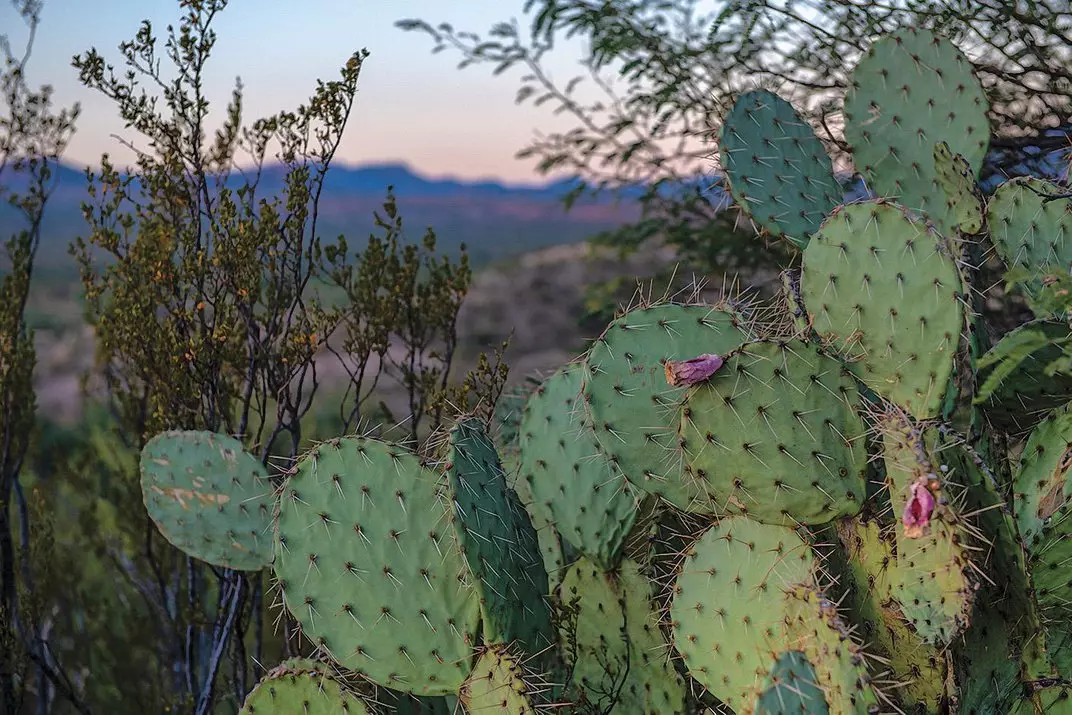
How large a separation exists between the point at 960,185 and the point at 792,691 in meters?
1.47

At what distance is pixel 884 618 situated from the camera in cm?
195

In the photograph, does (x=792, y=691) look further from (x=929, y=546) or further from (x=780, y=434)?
(x=780, y=434)

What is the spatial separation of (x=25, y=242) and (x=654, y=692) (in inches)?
90.5

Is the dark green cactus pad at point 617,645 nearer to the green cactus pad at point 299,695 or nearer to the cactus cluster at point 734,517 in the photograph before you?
the cactus cluster at point 734,517

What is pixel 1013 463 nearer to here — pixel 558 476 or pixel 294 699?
pixel 558 476

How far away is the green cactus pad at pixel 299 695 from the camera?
2.15 m

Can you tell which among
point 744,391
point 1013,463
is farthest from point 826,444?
point 1013,463

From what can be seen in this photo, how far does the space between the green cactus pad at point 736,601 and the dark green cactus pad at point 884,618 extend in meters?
0.13

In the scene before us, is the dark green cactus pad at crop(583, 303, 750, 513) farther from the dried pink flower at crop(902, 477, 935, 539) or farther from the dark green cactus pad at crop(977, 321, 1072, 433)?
the dark green cactus pad at crop(977, 321, 1072, 433)

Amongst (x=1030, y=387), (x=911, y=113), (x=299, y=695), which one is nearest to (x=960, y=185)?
(x=911, y=113)

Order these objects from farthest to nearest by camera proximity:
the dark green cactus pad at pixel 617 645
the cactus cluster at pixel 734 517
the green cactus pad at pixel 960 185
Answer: the green cactus pad at pixel 960 185, the dark green cactus pad at pixel 617 645, the cactus cluster at pixel 734 517

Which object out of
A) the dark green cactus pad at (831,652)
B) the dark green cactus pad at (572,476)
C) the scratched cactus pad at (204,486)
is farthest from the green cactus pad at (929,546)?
the scratched cactus pad at (204,486)

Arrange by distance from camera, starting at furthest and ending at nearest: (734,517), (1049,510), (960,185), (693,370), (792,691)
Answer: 1. (960,185)
2. (1049,510)
3. (734,517)
4. (693,370)
5. (792,691)

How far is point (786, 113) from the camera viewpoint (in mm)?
3018
